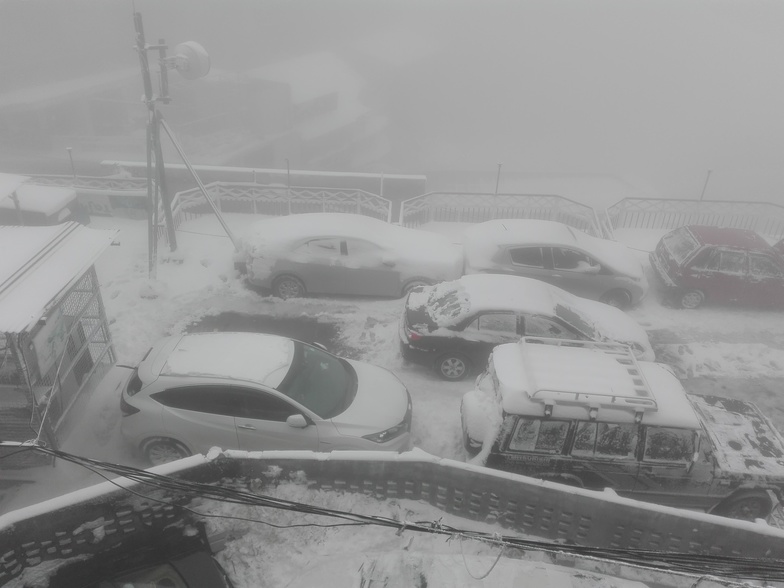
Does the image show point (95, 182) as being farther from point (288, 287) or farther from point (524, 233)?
point (524, 233)

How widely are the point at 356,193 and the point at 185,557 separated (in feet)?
42.8

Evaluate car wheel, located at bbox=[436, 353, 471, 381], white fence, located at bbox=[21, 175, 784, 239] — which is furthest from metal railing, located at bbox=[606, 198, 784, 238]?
car wheel, located at bbox=[436, 353, 471, 381]

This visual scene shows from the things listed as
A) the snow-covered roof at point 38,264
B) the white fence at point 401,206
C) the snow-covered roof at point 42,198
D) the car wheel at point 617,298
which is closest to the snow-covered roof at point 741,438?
the car wheel at point 617,298

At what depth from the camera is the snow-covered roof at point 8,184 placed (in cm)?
962

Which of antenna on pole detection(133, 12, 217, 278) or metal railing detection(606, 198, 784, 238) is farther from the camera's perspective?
metal railing detection(606, 198, 784, 238)

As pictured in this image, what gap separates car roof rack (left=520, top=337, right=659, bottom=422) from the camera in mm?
6469

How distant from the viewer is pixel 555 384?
6672 mm

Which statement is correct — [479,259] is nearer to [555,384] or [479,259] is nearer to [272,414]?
[555,384]

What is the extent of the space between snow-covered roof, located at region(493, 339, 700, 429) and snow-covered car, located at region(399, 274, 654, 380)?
4.46 ft

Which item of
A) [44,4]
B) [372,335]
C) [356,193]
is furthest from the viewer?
[44,4]

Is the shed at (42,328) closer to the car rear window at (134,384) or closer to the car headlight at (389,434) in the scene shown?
the car rear window at (134,384)

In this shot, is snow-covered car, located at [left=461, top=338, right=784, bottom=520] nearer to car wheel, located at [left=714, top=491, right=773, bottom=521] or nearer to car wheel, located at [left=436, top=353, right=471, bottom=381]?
car wheel, located at [left=714, top=491, right=773, bottom=521]

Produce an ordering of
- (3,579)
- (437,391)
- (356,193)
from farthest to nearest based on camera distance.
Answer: (356,193)
(437,391)
(3,579)

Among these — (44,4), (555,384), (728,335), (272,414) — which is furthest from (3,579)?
(44,4)
